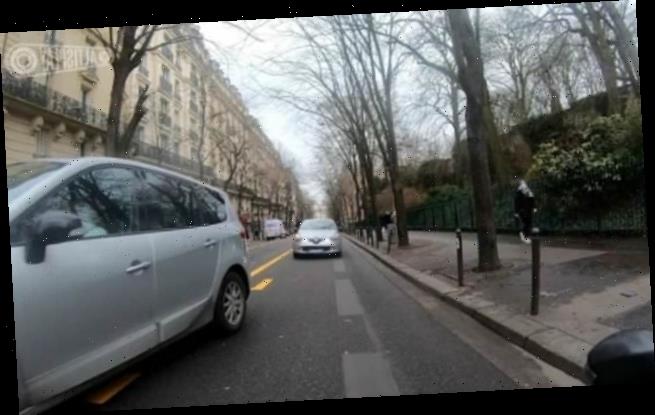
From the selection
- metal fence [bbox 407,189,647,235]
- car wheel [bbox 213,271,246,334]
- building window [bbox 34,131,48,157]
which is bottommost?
car wheel [bbox 213,271,246,334]

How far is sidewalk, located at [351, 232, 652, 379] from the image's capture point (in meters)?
3.21

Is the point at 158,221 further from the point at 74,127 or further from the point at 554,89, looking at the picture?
the point at 554,89

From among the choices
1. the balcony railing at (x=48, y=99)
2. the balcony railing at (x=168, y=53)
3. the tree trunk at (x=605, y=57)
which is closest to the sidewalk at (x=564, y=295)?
the balcony railing at (x=48, y=99)

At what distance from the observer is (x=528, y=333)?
11.1 feet

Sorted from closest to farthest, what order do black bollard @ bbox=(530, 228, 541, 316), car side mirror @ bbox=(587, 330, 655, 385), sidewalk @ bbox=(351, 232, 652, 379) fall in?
car side mirror @ bbox=(587, 330, 655, 385) < sidewalk @ bbox=(351, 232, 652, 379) < black bollard @ bbox=(530, 228, 541, 316)

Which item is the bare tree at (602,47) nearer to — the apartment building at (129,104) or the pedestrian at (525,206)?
the pedestrian at (525,206)

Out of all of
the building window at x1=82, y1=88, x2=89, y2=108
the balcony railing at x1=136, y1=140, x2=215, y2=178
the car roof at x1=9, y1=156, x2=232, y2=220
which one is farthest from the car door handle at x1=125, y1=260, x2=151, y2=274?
the building window at x1=82, y1=88, x2=89, y2=108

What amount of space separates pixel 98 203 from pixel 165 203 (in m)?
0.65

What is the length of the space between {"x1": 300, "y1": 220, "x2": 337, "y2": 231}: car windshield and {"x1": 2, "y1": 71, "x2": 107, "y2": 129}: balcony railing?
378 inches

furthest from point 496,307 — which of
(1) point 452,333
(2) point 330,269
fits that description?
(2) point 330,269

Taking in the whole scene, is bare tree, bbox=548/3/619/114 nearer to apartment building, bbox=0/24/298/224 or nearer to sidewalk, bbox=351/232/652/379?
sidewalk, bbox=351/232/652/379

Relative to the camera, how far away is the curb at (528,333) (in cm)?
281

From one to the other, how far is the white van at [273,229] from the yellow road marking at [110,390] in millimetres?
31393

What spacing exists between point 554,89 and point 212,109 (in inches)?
434
